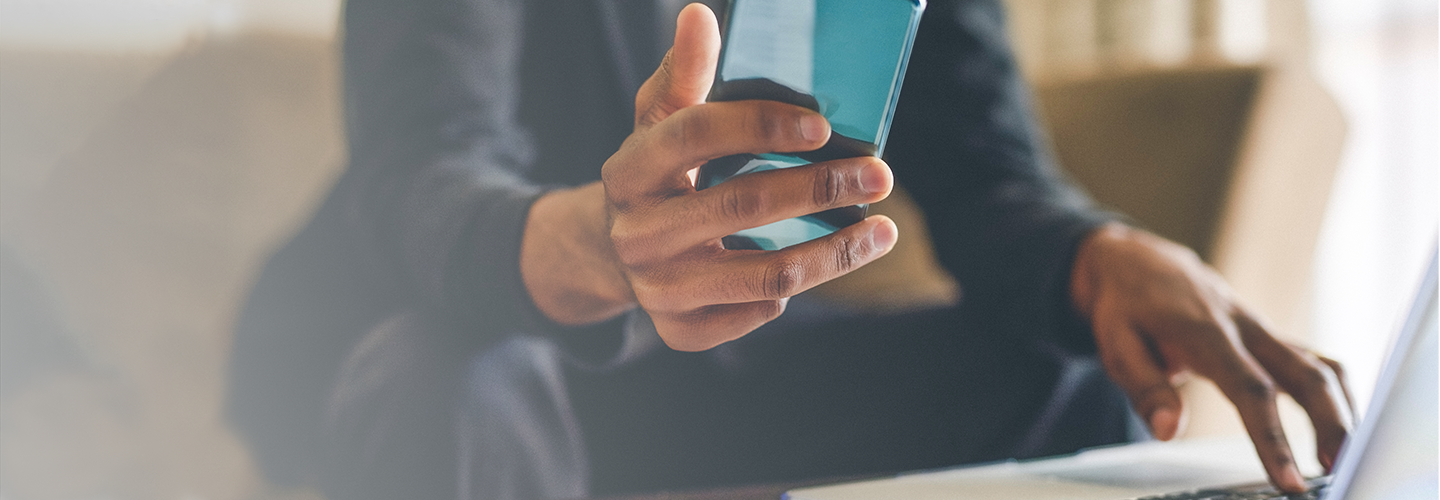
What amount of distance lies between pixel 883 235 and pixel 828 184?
35 mm

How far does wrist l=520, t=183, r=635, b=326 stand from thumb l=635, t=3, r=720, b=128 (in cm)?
5

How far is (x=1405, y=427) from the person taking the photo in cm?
18

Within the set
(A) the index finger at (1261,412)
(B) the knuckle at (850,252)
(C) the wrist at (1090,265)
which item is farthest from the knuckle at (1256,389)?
(B) the knuckle at (850,252)

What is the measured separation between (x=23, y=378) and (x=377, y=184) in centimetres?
13

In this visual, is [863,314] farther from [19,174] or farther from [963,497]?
[19,174]

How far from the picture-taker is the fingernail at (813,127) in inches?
9.3

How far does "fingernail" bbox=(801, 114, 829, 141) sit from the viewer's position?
24 centimetres

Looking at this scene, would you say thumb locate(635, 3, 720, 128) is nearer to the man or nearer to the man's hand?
the man

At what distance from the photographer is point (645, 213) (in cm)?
28

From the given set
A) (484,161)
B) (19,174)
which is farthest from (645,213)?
(19,174)

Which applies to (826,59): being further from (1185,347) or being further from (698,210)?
(1185,347)

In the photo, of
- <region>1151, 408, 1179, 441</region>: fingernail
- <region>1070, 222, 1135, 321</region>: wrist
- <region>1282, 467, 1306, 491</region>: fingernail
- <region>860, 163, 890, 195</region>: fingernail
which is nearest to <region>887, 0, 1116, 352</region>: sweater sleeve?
<region>1070, 222, 1135, 321</region>: wrist

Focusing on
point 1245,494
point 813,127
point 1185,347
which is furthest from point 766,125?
point 1185,347

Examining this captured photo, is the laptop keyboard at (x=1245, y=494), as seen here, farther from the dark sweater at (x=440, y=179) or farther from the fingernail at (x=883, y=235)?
the dark sweater at (x=440, y=179)
